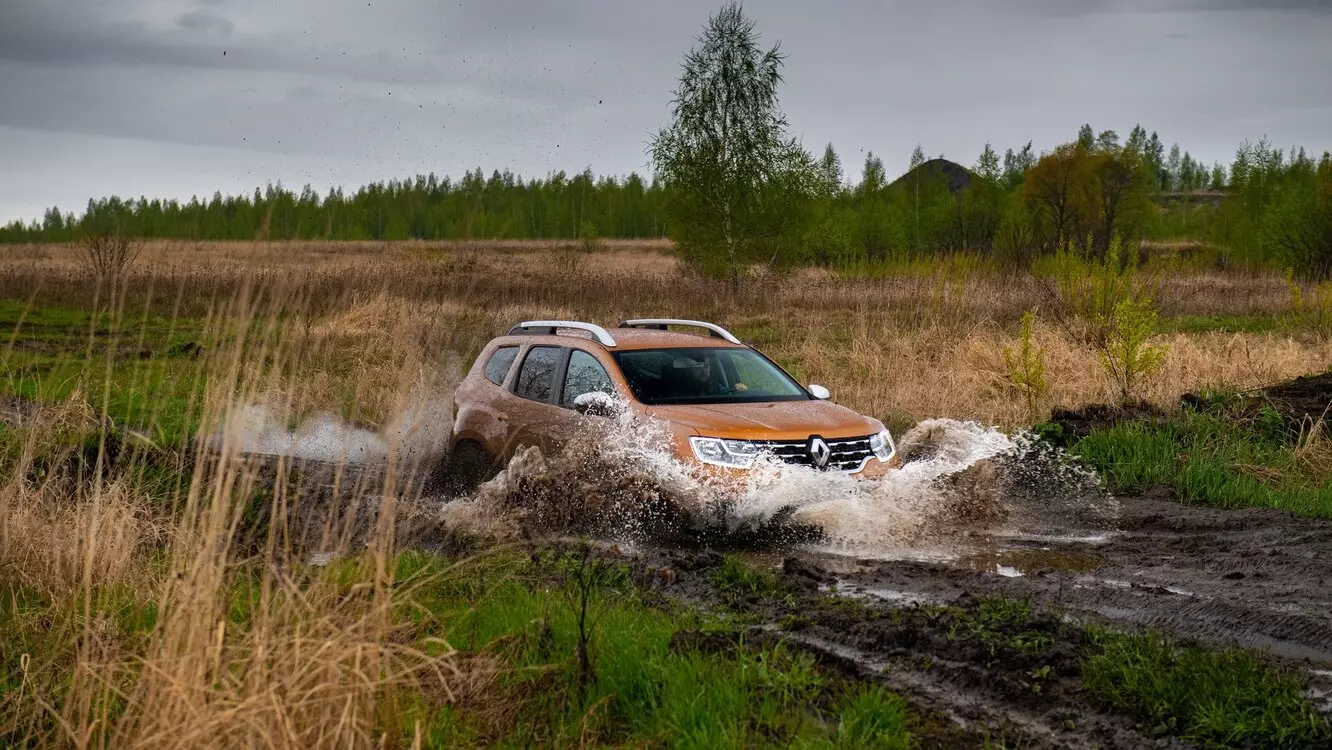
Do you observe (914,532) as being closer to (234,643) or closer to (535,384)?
(535,384)

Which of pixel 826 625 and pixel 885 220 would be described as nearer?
pixel 826 625

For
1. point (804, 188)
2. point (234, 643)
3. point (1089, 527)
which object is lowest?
point (1089, 527)

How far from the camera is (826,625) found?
6.50m

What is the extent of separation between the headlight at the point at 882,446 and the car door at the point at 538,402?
7.80ft

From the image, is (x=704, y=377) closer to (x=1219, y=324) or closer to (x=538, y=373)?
(x=538, y=373)

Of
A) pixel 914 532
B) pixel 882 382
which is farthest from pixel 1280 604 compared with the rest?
pixel 882 382

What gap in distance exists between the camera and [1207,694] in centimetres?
503

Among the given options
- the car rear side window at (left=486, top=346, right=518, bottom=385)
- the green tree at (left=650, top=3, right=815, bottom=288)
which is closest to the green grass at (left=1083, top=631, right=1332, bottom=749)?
the car rear side window at (left=486, top=346, right=518, bottom=385)

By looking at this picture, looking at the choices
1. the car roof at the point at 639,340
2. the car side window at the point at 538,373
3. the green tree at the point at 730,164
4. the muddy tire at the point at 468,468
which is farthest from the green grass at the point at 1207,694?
the green tree at the point at 730,164

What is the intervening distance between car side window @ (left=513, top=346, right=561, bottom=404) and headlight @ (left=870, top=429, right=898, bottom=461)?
8.68 feet

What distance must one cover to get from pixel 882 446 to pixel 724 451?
4.95ft

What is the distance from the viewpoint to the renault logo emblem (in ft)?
29.4

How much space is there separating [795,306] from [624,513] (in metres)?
21.5

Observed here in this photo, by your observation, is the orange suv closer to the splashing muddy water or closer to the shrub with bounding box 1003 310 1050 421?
the splashing muddy water
